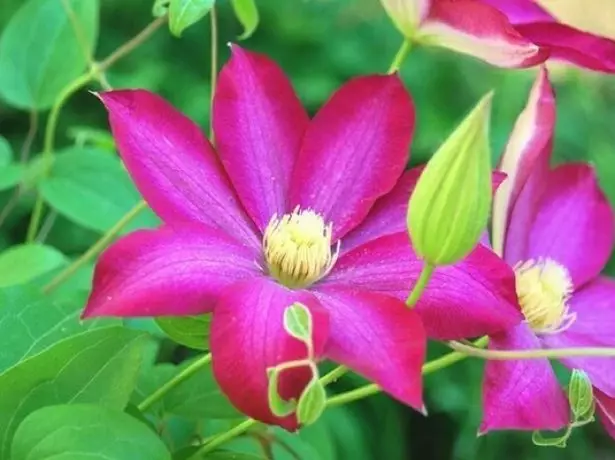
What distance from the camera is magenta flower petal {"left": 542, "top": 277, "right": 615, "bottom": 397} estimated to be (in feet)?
1.18

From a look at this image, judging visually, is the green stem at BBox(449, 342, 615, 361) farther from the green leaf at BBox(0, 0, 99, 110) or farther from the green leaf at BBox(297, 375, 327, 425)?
the green leaf at BBox(0, 0, 99, 110)

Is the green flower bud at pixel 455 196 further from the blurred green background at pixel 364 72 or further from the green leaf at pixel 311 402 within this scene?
the blurred green background at pixel 364 72

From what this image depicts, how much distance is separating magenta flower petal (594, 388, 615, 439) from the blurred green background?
533 millimetres

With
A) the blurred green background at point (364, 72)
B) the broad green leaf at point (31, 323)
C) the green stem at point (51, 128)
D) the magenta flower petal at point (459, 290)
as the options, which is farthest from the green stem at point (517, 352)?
the blurred green background at point (364, 72)

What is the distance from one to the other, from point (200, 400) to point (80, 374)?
0.06 meters

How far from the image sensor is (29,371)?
1.07 ft

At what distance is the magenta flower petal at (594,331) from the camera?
0.36m

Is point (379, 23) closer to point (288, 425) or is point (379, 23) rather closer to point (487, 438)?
point (487, 438)

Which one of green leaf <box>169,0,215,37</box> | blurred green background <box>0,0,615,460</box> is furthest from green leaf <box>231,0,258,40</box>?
blurred green background <box>0,0,615,460</box>

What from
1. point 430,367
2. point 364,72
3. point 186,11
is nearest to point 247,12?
point 186,11

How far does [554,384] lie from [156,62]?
878 mm

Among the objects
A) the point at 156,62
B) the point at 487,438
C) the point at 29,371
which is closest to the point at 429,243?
the point at 29,371

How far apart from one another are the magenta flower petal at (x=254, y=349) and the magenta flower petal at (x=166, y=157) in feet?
0.12

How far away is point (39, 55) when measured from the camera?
557 millimetres
